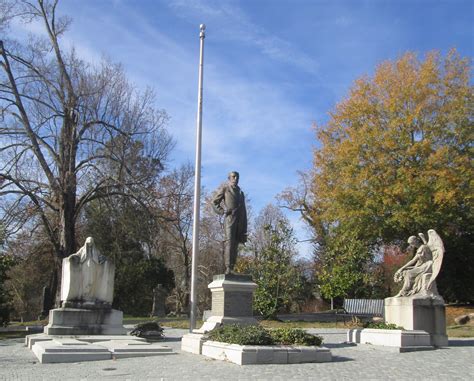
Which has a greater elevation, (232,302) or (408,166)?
(408,166)

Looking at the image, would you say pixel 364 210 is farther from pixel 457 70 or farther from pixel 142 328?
pixel 142 328

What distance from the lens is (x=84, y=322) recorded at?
15898mm

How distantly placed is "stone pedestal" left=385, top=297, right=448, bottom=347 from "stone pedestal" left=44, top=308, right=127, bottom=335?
8.33 m

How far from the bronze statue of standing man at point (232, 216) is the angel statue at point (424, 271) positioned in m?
4.86

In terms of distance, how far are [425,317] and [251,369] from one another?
698cm

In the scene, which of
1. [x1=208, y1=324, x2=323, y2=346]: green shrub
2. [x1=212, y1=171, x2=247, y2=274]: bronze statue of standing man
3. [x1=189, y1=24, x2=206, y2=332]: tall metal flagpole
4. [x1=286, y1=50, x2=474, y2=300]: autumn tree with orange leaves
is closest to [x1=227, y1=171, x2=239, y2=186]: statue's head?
[x1=212, y1=171, x2=247, y2=274]: bronze statue of standing man

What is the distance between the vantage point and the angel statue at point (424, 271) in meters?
14.9

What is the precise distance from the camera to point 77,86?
25.5 metres

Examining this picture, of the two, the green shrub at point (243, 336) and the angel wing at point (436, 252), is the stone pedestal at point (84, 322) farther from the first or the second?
the angel wing at point (436, 252)

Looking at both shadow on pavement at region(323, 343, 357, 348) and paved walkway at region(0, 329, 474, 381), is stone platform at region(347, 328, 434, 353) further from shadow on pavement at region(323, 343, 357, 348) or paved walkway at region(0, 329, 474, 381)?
paved walkway at region(0, 329, 474, 381)

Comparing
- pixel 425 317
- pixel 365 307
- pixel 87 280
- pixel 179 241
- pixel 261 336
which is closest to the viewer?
pixel 261 336

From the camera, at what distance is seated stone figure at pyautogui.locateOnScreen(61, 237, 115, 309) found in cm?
1617

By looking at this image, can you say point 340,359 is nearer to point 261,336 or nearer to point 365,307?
point 261,336

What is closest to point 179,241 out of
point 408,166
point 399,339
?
point 408,166
